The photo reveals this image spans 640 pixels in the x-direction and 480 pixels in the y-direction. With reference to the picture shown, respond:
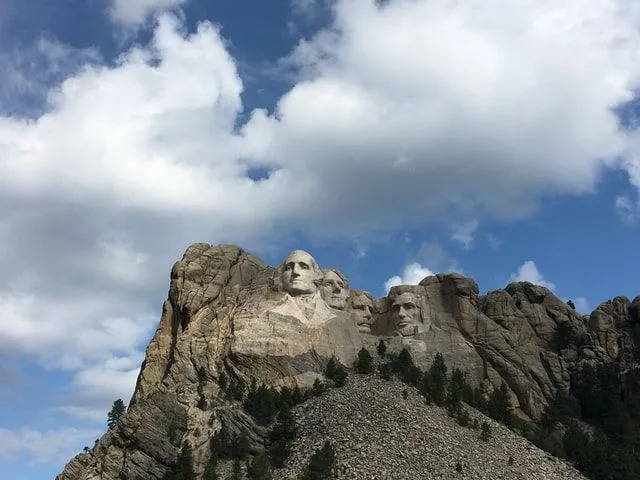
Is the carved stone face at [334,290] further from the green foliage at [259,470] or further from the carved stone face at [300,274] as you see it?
the green foliage at [259,470]

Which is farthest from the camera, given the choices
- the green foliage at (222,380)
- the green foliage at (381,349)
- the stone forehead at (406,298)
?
the stone forehead at (406,298)

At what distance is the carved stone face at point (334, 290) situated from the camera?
7488 centimetres

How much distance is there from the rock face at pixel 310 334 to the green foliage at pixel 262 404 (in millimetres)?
901

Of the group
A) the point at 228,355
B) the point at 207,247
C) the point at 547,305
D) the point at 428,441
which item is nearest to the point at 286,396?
the point at 228,355

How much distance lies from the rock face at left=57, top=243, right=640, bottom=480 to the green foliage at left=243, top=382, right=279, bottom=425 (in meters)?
0.90

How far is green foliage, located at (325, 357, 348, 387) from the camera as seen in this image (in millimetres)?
66562

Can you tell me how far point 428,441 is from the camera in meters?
58.4

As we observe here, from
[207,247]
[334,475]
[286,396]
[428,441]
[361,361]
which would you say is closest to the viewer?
[334,475]

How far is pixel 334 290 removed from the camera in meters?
75.4

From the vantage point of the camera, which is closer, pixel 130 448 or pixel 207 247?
pixel 130 448

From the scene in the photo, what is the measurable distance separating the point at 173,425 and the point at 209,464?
537 centimetres

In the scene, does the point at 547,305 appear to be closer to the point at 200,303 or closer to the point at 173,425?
the point at 200,303

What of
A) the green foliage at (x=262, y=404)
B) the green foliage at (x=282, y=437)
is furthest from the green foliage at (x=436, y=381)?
the green foliage at (x=262, y=404)

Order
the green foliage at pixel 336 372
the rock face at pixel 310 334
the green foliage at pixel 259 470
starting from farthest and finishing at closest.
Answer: the green foliage at pixel 336 372, the rock face at pixel 310 334, the green foliage at pixel 259 470
